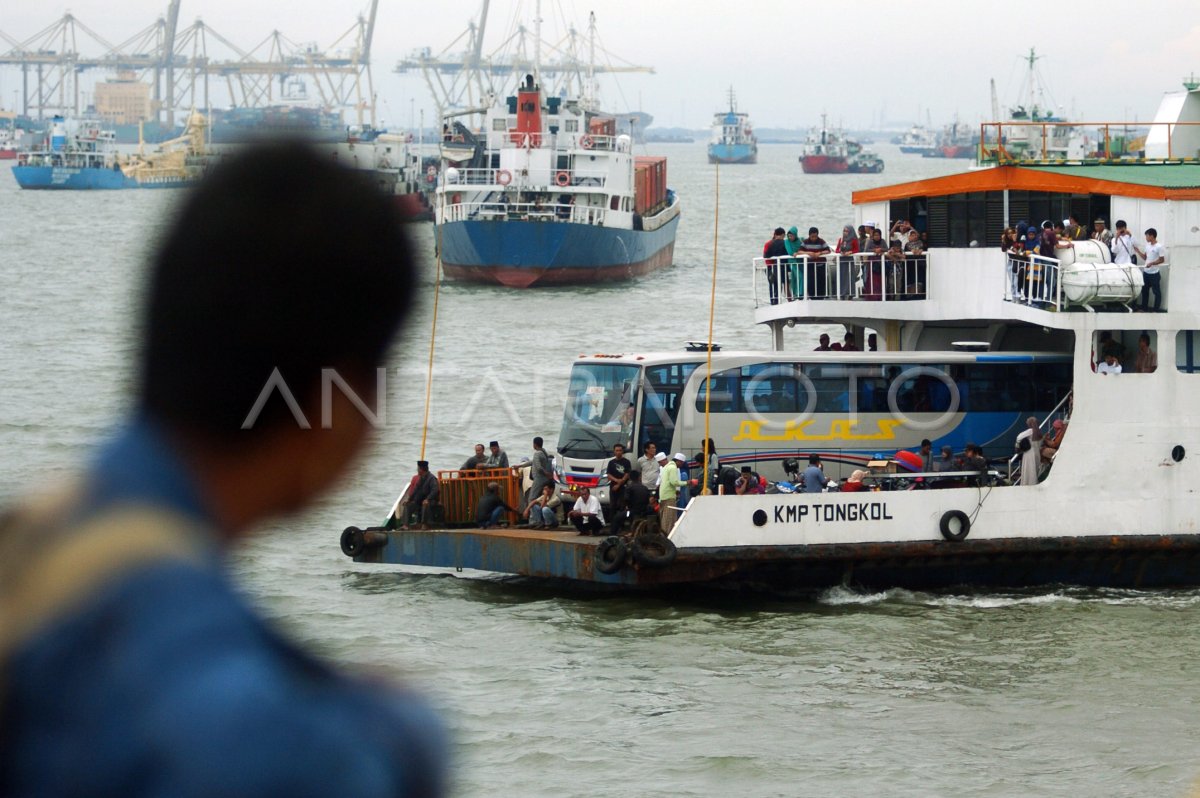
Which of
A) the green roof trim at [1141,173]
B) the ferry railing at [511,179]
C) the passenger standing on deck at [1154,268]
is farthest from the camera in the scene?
the ferry railing at [511,179]

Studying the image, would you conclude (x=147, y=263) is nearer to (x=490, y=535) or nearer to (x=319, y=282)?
(x=319, y=282)

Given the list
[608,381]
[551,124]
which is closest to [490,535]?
[608,381]

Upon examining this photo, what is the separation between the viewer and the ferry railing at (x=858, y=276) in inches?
878

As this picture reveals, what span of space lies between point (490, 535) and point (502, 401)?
17.8 metres

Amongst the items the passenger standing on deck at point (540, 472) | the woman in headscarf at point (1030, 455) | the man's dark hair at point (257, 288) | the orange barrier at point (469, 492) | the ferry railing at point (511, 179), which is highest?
the ferry railing at point (511, 179)

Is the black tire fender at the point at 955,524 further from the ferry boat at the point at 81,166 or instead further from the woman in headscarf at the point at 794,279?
the ferry boat at the point at 81,166

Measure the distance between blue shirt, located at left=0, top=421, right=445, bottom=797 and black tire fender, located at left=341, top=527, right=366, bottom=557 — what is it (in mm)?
19213

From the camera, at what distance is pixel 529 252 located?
207 feet

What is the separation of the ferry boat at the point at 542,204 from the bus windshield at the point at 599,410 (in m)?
38.9

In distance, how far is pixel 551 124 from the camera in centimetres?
6875

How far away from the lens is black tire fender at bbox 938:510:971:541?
19.0 m

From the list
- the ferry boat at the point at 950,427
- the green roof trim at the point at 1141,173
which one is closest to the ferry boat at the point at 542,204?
the green roof trim at the point at 1141,173

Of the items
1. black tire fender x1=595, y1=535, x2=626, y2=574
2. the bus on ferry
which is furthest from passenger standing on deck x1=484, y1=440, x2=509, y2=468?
black tire fender x1=595, y1=535, x2=626, y2=574

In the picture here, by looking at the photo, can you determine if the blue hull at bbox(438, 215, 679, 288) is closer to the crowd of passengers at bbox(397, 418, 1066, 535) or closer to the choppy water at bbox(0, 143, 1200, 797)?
the choppy water at bbox(0, 143, 1200, 797)
